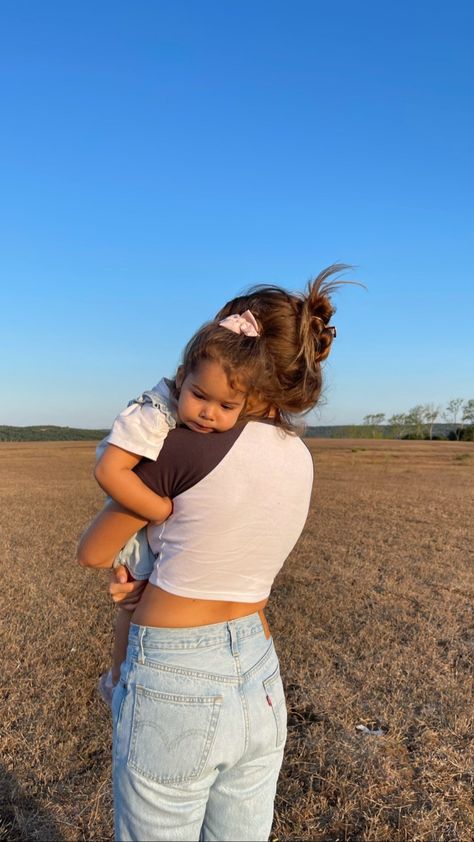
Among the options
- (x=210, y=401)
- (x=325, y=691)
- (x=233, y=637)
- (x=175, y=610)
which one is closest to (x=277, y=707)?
(x=233, y=637)

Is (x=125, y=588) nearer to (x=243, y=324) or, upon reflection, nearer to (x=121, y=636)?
(x=121, y=636)

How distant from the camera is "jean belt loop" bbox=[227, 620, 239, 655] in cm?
144

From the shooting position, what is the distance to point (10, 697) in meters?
4.10

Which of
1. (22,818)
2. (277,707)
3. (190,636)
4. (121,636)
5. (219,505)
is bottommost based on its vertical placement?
(22,818)

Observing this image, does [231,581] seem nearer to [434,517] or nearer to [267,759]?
[267,759]

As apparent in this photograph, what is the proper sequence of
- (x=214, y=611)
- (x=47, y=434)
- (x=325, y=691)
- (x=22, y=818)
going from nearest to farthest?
(x=214, y=611) < (x=22, y=818) < (x=325, y=691) < (x=47, y=434)

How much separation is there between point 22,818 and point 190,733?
85.0 inches

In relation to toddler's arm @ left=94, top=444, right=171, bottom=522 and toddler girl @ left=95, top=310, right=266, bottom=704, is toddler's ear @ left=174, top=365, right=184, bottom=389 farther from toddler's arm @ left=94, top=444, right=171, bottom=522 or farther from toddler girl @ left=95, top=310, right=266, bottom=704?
toddler's arm @ left=94, top=444, right=171, bottom=522

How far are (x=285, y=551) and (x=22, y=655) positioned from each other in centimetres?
404

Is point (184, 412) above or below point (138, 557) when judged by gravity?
above

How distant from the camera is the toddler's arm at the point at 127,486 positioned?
138 centimetres

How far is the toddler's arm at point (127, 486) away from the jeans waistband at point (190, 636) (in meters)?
0.25

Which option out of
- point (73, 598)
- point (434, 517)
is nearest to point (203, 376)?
point (73, 598)

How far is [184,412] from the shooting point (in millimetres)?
1472
